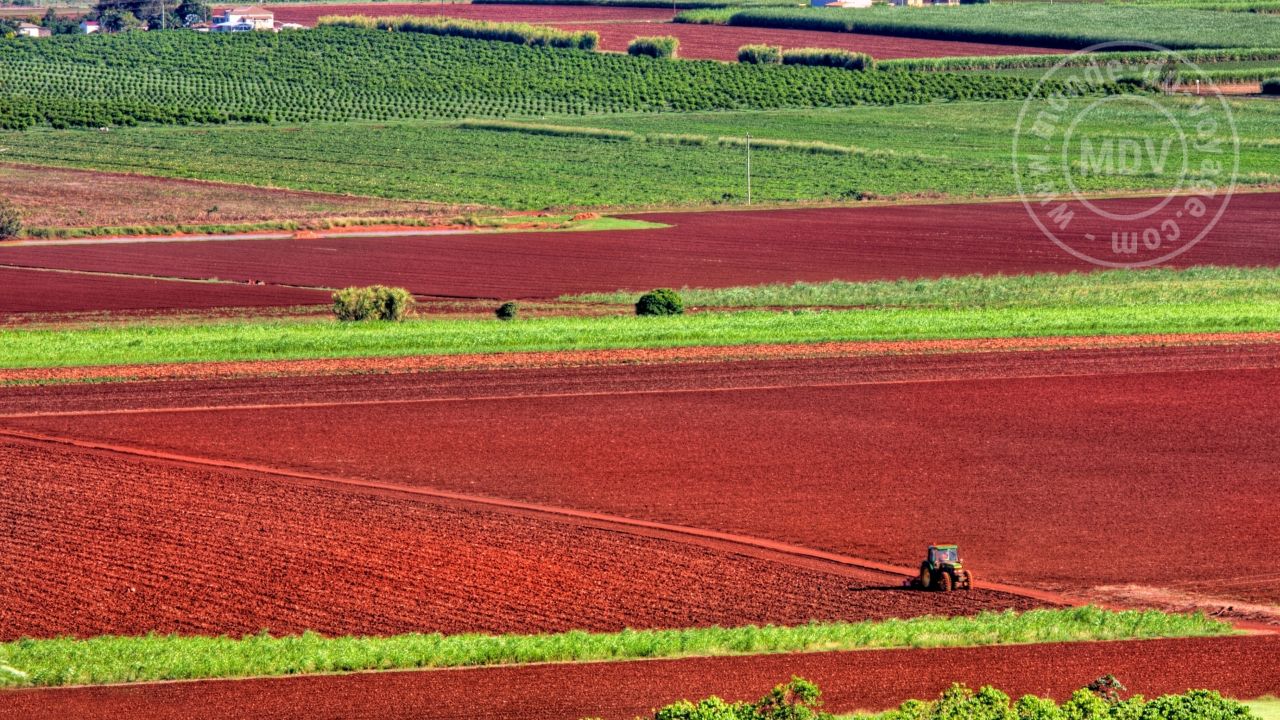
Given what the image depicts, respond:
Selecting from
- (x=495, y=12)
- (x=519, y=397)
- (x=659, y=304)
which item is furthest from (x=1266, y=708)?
(x=495, y=12)

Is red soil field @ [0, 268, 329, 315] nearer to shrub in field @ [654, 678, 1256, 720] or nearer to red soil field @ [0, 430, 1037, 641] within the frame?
red soil field @ [0, 430, 1037, 641]

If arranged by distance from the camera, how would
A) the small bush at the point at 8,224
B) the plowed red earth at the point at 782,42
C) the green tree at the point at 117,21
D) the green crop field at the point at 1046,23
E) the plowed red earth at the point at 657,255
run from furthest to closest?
the green tree at the point at 117,21 → the plowed red earth at the point at 782,42 → the green crop field at the point at 1046,23 → the small bush at the point at 8,224 → the plowed red earth at the point at 657,255

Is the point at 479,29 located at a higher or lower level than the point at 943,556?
higher

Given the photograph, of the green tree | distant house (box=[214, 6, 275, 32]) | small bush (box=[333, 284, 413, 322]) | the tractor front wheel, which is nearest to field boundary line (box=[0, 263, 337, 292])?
small bush (box=[333, 284, 413, 322])

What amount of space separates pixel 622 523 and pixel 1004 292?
89.9 feet

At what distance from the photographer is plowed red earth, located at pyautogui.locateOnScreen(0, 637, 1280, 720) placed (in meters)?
18.4

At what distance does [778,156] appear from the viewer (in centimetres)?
9812

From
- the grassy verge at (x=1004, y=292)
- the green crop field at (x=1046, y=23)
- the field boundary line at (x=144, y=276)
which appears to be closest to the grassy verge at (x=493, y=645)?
the grassy verge at (x=1004, y=292)

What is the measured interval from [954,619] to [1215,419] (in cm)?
1419

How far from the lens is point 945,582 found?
22.6 metres

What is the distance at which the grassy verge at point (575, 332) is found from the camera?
41219 mm

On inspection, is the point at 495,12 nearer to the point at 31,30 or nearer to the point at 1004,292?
the point at 31,30

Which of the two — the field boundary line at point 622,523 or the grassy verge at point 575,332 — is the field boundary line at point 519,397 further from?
the grassy verge at point 575,332
